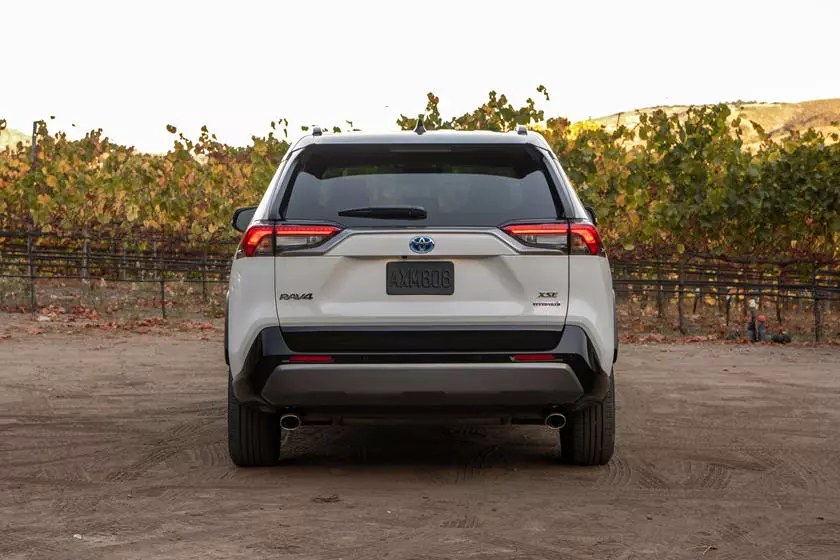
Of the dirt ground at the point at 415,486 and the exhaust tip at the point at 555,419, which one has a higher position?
the exhaust tip at the point at 555,419

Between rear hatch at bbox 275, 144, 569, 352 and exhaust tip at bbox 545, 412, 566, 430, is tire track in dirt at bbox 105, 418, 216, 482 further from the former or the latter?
exhaust tip at bbox 545, 412, 566, 430

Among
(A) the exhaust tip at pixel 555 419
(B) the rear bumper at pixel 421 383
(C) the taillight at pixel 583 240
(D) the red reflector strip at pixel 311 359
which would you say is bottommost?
(A) the exhaust tip at pixel 555 419

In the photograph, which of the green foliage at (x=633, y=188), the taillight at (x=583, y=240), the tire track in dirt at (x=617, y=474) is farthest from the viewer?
the green foliage at (x=633, y=188)

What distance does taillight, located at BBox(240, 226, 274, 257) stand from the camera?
601 cm

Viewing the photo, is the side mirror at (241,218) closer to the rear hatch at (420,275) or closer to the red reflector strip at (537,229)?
the rear hatch at (420,275)

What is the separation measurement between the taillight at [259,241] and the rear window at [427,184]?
140 mm

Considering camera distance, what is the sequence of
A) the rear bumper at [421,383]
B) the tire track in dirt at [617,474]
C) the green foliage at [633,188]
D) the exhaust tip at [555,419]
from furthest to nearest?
1. the green foliage at [633,188]
2. the tire track in dirt at [617,474]
3. the exhaust tip at [555,419]
4. the rear bumper at [421,383]

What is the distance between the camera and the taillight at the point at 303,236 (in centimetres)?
596

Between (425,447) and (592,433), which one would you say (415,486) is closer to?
(592,433)

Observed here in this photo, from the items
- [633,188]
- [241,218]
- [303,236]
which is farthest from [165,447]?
[633,188]

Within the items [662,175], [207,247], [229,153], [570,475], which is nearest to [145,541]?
[570,475]

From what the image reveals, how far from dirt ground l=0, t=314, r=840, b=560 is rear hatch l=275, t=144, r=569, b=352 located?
2.71 ft

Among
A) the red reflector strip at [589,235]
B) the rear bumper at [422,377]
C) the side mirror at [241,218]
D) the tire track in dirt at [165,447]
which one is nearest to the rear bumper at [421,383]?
the rear bumper at [422,377]

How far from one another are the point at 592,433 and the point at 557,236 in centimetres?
140
